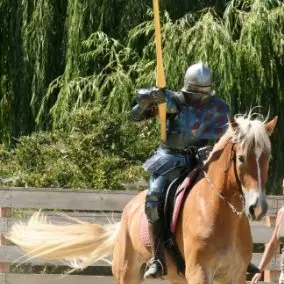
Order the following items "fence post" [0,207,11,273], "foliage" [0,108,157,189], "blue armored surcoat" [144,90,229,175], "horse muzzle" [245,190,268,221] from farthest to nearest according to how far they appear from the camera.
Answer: "foliage" [0,108,157,189]
"fence post" [0,207,11,273]
"blue armored surcoat" [144,90,229,175]
"horse muzzle" [245,190,268,221]

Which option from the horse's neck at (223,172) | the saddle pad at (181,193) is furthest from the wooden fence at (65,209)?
the horse's neck at (223,172)

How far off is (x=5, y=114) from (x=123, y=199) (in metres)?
4.24

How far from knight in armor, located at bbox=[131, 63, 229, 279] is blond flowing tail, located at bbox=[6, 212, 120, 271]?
40.8 inches

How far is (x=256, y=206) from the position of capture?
5.17 meters

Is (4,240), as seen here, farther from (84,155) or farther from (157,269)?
(157,269)

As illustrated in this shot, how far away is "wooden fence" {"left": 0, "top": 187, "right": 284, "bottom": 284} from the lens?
27.4ft

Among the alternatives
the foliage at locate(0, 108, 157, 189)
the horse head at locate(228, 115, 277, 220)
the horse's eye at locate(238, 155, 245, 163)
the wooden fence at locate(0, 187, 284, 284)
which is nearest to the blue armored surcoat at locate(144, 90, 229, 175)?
the horse head at locate(228, 115, 277, 220)

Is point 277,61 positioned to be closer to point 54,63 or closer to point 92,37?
point 92,37

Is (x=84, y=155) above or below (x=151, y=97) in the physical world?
below

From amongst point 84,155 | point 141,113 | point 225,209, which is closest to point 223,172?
point 225,209

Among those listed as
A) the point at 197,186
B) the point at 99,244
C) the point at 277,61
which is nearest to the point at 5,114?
the point at 277,61

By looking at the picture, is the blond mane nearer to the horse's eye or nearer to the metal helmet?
the horse's eye

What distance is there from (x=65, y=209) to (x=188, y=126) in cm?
257

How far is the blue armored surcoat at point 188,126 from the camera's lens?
625cm
